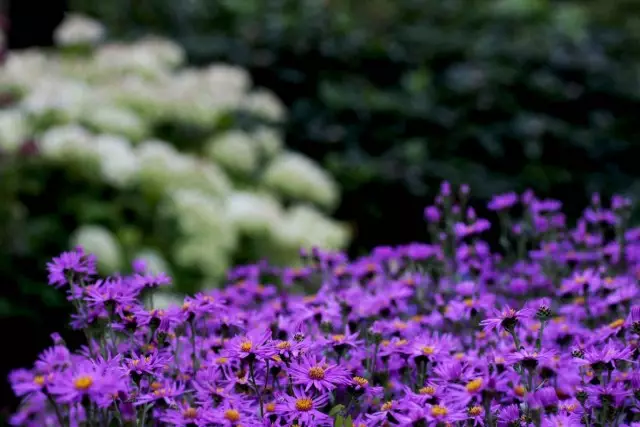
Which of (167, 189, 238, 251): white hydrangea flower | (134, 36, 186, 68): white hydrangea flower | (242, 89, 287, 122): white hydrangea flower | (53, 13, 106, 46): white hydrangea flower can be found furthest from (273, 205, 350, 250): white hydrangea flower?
(53, 13, 106, 46): white hydrangea flower

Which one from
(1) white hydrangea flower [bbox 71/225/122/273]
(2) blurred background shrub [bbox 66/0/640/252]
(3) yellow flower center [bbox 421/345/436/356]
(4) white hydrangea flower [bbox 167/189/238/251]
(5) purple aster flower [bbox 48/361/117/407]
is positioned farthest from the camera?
(2) blurred background shrub [bbox 66/0/640/252]

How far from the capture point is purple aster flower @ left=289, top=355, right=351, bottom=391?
4.39 ft

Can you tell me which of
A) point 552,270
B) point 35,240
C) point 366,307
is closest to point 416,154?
point 35,240

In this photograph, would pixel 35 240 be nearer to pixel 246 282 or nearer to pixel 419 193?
pixel 246 282

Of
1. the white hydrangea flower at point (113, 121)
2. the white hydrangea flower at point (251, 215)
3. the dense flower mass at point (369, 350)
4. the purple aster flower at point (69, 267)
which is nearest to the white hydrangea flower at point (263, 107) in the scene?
the white hydrangea flower at point (113, 121)

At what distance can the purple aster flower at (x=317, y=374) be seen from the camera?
1.34 metres

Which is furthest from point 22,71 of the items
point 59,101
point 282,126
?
point 282,126

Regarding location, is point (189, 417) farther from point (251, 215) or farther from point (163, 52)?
point (163, 52)

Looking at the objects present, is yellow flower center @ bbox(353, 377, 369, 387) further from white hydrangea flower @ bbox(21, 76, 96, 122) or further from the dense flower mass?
white hydrangea flower @ bbox(21, 76, 96, 122)

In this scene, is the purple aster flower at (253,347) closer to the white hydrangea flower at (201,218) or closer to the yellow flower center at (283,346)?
the yellow flower center at (283,346)

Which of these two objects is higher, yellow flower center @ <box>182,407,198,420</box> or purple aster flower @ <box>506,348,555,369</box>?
purple aster flower @ <box>506,348,555,369</box>

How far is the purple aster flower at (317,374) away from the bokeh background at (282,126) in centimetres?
240

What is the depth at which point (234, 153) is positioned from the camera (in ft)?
16.9

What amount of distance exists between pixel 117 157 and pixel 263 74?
2845mm
